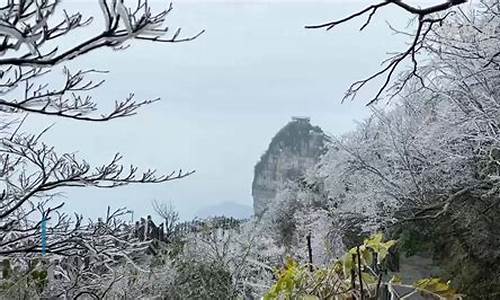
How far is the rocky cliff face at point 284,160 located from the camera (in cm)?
1464

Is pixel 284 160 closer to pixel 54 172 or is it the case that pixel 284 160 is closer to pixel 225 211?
pixel 225 211

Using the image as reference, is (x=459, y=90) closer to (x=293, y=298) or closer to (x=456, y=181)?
(x=456, y=181)

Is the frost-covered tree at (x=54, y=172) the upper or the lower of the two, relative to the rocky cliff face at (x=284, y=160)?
lower

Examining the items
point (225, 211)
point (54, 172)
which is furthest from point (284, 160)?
point (54, 172)

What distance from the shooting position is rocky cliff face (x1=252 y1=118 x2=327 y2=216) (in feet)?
48.0

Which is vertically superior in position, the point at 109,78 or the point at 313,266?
the point at 109,78

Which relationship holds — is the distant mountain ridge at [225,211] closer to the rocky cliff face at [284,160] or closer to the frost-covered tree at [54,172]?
the rocky cliff face at [284,160]

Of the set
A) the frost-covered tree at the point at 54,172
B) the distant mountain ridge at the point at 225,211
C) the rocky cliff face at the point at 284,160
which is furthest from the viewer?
the rocky cliff face at the point at 284,160

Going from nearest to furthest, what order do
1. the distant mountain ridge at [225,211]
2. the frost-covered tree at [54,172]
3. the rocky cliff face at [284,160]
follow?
the frost-covered tree at [54,172]
the distant mountain ridge at [225,211]
the rocky cliff face at [284,160]

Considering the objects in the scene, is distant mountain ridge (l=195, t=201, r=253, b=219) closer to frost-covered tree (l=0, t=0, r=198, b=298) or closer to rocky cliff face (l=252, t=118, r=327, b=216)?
rocky cliff face (l=252, t=118, r=327, b=216)

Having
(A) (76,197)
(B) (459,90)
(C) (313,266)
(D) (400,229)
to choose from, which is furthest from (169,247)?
(C) (313,266)

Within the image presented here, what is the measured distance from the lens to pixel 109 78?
277 cm

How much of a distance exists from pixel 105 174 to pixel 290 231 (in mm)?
9608

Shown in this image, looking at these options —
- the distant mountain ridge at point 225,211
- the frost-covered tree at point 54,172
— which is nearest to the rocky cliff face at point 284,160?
the distant mountain ridge at point 225,211
